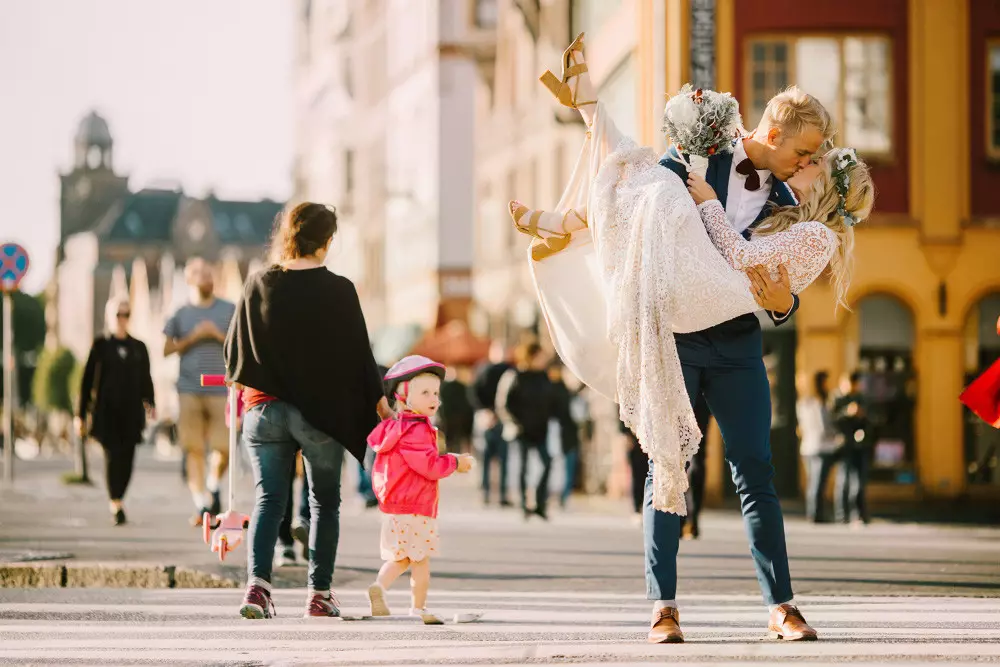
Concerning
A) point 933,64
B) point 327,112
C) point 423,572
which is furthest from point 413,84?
point 423,572

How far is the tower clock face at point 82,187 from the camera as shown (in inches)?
7298

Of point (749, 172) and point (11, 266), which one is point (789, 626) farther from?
point (11, 266)

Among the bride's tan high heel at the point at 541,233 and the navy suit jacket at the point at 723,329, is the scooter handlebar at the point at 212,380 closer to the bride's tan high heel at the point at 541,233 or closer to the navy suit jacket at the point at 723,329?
the bride's tan high heel at the point at 541,233

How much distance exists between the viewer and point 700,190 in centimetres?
720

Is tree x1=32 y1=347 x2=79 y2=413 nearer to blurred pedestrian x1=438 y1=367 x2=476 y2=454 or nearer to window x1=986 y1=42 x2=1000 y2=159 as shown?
blurred pedestrian x1=438 y1=367 x2=476 y2=454

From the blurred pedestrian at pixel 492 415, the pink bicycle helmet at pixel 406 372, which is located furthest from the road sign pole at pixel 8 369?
the pink bicycle helmet at pixel 406 372

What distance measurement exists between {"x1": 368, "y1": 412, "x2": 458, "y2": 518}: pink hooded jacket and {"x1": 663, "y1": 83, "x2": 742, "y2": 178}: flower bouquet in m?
1.98

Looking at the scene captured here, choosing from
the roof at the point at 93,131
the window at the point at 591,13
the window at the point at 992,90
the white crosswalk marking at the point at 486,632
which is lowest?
the white crosswalk marking at the point at 486,632

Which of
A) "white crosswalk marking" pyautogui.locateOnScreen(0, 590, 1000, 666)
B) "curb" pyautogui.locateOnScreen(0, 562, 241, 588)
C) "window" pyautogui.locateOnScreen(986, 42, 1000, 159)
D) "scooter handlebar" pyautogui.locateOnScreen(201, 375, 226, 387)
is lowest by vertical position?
"curb" pyautogui.locateOnScreen(0, 562, 241, 588)

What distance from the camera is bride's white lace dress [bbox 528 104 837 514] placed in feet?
23.2

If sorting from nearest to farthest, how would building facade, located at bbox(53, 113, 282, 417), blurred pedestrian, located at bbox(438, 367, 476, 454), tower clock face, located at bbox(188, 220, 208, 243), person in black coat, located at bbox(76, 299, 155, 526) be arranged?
1. person in black coat, located at bbox(76, 299, 155, 526)
2. blurred pedestrian, located at bbox(438, 367, 476, 454)
3. building facade, located at bbox(53, 113, 282, 417)
4. tower clock face, located at bbox(188, 220, 208, 243)

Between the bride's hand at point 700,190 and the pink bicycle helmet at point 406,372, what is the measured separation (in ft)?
5.86

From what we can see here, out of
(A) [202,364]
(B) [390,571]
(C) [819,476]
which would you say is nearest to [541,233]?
(B) [390,571]

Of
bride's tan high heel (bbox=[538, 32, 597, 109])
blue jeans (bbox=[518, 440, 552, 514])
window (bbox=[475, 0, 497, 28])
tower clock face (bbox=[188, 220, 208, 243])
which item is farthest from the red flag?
tower clock face (bbox=[188, 220, 208, 243])
